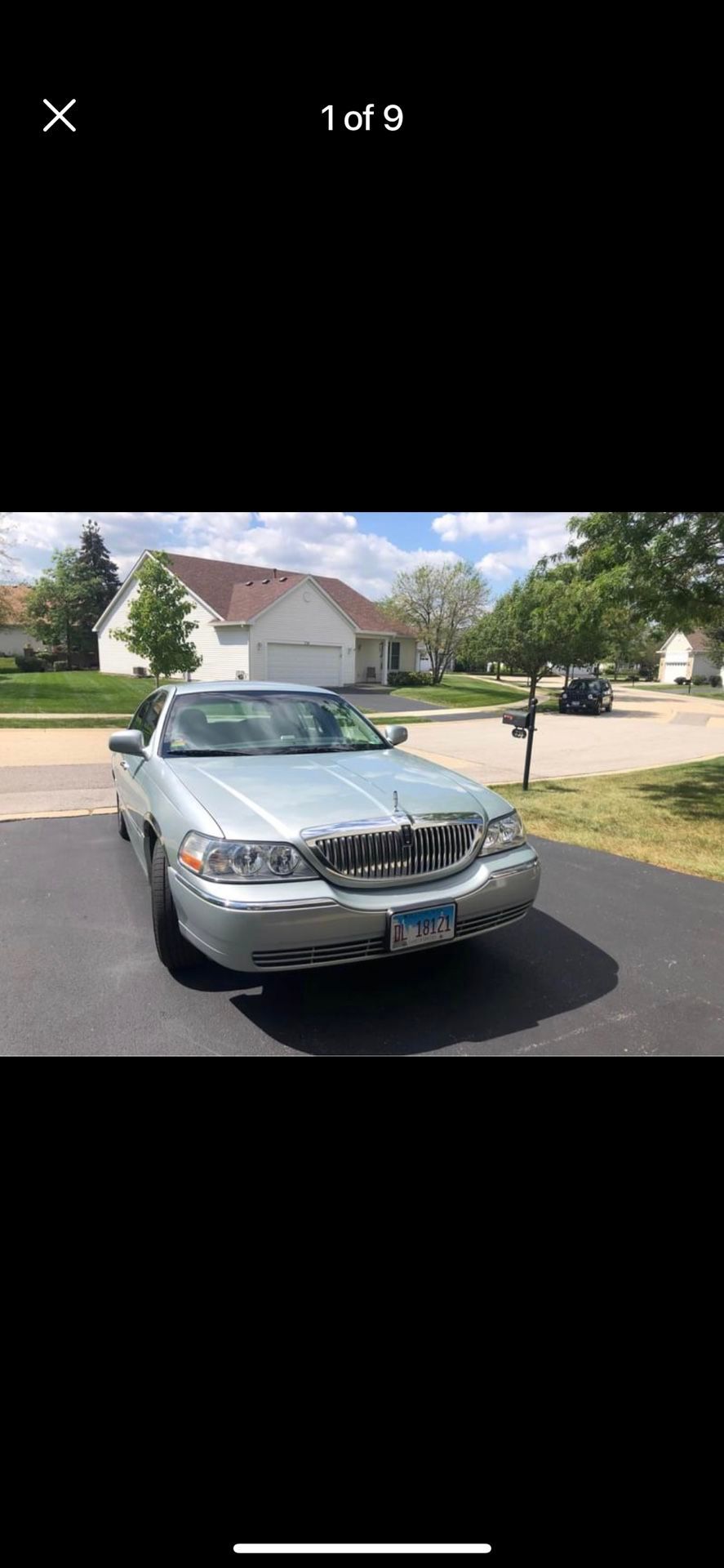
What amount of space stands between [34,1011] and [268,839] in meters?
1.38

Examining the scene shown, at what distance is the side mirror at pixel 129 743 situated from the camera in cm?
415

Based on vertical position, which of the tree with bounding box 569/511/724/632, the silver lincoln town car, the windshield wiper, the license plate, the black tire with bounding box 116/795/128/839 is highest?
the tree with bounding box 569/511/724/632

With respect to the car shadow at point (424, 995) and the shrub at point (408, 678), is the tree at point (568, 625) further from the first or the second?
the car shadow at point (424, 995)

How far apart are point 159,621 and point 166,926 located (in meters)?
14.6

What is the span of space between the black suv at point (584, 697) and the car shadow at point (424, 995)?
2352 centimetres

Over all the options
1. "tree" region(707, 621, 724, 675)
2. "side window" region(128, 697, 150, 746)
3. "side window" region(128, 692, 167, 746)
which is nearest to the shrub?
"tree" region(707, 621, 724, 675)

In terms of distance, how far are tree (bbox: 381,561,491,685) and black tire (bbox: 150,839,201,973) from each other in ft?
101

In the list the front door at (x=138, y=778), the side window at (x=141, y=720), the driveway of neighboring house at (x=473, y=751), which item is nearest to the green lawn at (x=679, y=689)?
the driveway of neighboring house at (x=473, y=751)

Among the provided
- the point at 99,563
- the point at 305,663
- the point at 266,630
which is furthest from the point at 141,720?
the point at 99,563

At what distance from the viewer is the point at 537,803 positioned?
7980 millimetres

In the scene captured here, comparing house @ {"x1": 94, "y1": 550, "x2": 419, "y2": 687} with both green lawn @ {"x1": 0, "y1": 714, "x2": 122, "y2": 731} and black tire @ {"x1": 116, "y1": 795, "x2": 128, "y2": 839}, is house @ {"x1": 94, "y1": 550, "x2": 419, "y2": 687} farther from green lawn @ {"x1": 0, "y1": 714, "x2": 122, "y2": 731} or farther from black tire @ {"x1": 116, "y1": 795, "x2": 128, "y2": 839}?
black tire @ {"x1": 116, "y1": 795, "x2": 128, "y2": 839}

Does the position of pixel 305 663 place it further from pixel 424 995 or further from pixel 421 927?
pixel 421 927

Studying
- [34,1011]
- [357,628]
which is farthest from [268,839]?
[357,628]

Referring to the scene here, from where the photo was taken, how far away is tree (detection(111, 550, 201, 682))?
16531mm
